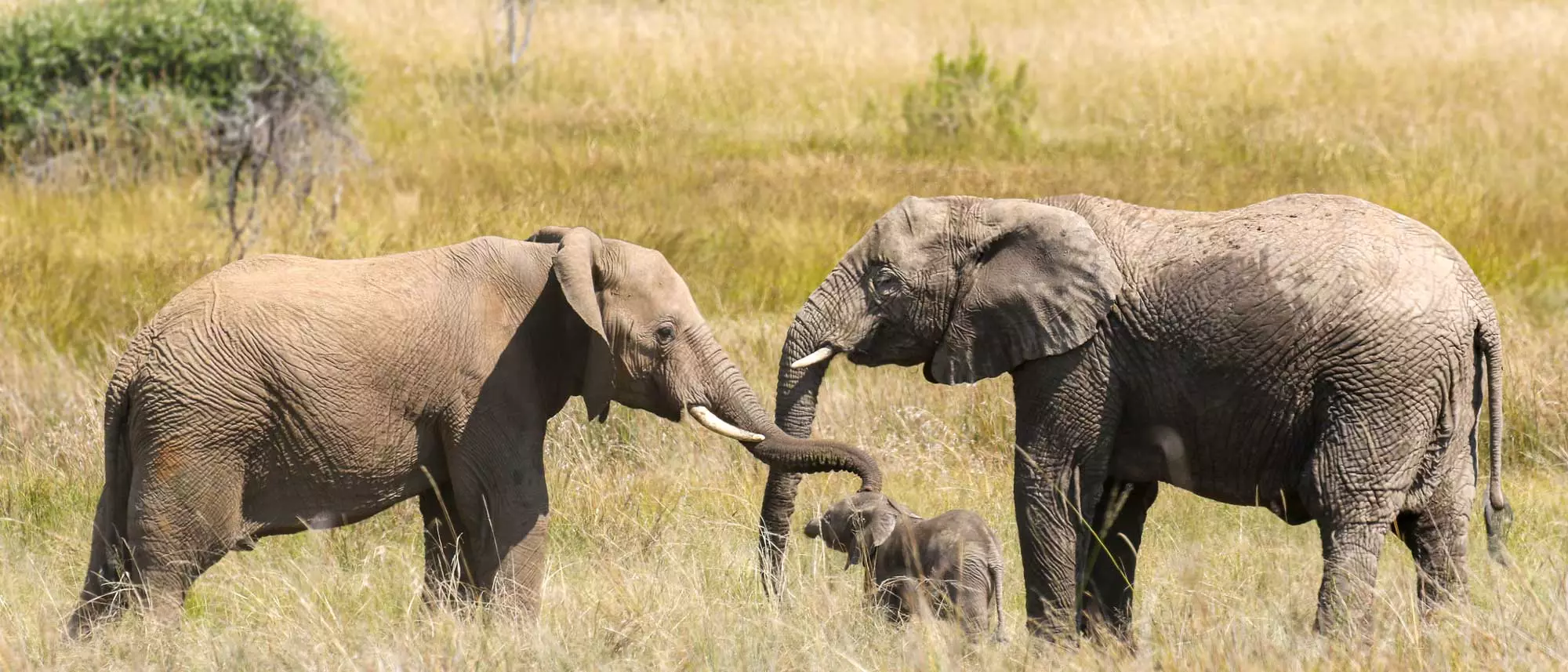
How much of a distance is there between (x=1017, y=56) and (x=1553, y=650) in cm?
2099

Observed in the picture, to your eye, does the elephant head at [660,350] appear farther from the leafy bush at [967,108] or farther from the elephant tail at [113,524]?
the leafy bush at [967,108]

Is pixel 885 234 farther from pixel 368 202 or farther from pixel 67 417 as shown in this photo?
pixel 368 202

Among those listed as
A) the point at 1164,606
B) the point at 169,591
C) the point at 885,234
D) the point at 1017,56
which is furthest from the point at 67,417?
the point at 1017,56

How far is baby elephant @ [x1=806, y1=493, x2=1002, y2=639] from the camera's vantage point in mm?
5508

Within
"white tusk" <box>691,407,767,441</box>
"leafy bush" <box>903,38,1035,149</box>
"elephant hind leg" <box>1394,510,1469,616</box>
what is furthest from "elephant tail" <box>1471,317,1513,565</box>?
"leafy bush" <box>903,38,1035,149</box>

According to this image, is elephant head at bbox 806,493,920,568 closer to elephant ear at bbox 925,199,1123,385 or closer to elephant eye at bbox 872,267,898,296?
elephant ear at bbox 925,199,1123,385

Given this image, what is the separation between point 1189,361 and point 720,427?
4.68ft

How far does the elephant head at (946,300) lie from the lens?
5590mm

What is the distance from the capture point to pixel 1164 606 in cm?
617

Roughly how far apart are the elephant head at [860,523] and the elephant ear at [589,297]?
90cm

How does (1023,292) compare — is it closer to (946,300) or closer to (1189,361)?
(946,300)

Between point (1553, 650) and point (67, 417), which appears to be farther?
point (67, 417)

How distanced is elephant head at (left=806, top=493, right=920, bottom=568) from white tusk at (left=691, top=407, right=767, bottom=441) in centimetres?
48

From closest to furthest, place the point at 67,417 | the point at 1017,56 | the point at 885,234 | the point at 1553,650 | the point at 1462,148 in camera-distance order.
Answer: the point at 1553,650 < the point at 885,234 < the point at 67,417 < the point at 1462,148 < the point at 1017,56
